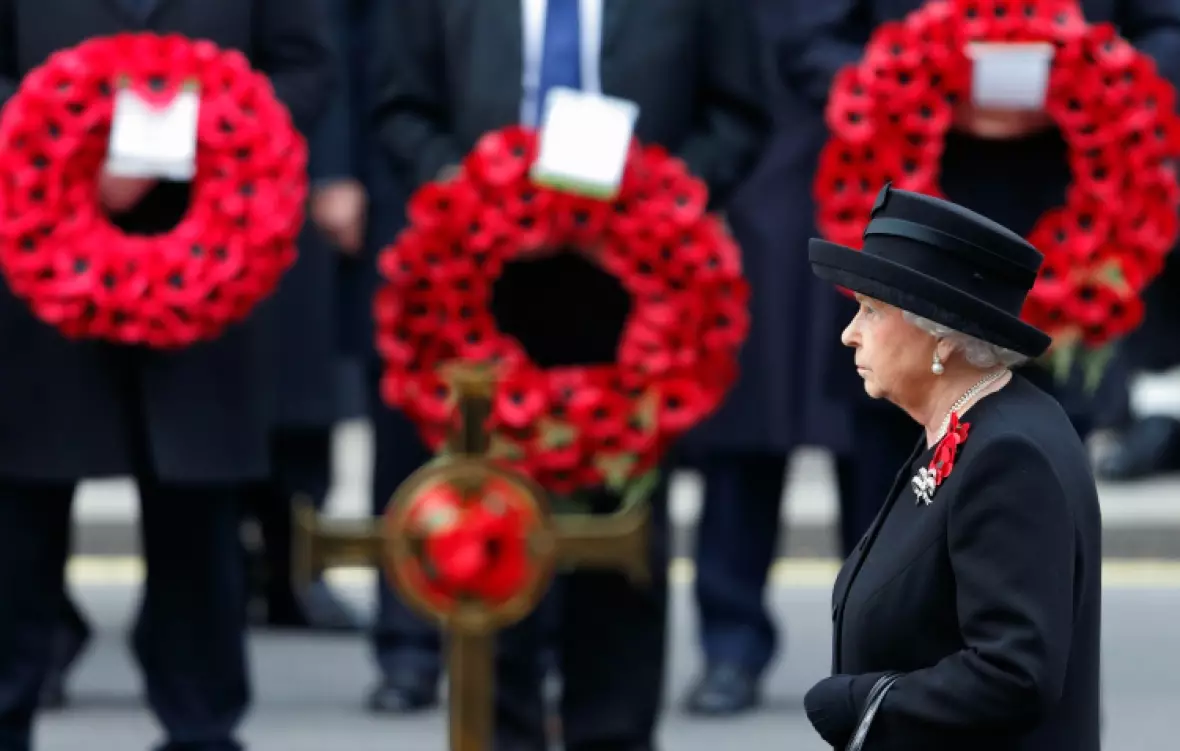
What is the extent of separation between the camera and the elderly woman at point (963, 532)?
3197 millimetres

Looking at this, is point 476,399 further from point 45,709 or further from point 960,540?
point 45,709

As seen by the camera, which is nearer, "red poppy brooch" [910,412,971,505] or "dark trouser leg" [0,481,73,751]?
"red poppy brooch" [910,412,971,505]

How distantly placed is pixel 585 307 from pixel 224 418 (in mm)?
761

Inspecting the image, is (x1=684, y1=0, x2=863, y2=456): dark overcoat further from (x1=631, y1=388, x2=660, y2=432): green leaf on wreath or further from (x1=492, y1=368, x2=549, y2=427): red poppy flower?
(x1=492, y1=368, x2=549, y2=427): red poppy flower

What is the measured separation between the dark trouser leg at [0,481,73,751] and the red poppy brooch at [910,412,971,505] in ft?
8.42

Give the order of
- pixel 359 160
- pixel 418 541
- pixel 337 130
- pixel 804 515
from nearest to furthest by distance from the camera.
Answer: pixel 418 541 < pixel 337 130 < pixel 359 160 < pixel 804 515

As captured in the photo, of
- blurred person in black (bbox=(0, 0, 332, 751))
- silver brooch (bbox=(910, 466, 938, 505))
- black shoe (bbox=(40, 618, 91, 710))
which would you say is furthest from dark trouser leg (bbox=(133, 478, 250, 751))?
silver brooch (bbox=(910, 466, 938, 505))

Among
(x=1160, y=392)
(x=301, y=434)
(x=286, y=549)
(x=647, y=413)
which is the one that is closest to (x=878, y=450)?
(x=647, y=413)

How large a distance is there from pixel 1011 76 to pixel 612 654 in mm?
1331

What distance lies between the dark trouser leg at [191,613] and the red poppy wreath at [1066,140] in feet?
4.46

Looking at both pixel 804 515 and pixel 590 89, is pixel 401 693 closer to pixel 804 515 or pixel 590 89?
pixel 590 89

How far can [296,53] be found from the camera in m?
5.74

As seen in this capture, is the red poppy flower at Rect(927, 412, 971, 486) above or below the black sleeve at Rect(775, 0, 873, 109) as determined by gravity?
below

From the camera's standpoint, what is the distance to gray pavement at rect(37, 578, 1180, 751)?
633 cm
